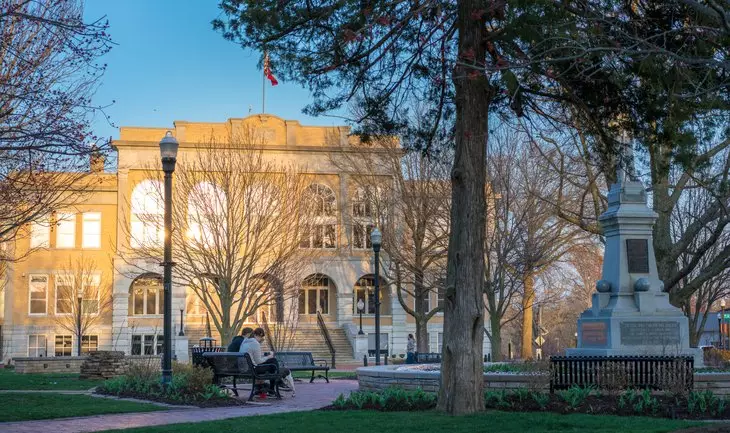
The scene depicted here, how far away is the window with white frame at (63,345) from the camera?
5181cm

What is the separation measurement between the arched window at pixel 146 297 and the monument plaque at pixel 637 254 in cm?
3755

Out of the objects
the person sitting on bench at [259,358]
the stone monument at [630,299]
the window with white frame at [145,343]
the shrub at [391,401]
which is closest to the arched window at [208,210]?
the window with white frame at [145,343]

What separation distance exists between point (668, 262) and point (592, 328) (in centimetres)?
756

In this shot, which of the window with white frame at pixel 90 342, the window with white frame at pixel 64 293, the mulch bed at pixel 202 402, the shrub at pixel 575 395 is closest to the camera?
the shrub at pixel 575 395

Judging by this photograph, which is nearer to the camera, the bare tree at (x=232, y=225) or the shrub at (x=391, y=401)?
the shrub at (x=391, y=401)

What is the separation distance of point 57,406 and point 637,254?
11342 mm

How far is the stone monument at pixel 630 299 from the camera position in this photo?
59.5 feet

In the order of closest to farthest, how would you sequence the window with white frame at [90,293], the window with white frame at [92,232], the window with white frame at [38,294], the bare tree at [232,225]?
the bare tree at [232,225], the window with white frame at [90,293], the window with white frame at [38,294], the window with white frame at [92,232]

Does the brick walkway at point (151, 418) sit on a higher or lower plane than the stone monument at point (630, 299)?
lower

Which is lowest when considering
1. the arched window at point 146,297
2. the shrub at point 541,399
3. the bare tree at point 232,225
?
the shrub at point 541,399

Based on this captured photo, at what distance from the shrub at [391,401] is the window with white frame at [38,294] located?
41992 millimetres

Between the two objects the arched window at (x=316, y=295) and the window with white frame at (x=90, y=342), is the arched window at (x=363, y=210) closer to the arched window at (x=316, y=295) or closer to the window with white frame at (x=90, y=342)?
the arched window at (x=316, y=295)

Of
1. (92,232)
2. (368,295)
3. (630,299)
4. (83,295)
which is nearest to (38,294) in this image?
(83,295)

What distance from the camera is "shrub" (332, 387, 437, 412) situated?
13375mm
